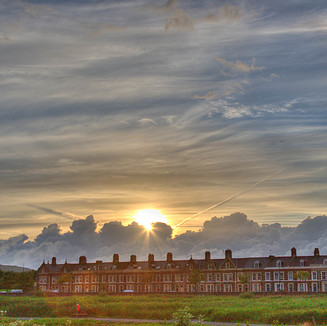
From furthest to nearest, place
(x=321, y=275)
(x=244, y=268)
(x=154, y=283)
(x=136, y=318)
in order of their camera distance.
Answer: (x=154, y=283), (x=244, y=268), (x=321, y=275), (x=136, y=318)

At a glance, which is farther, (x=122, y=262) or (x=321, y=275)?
(x=122, y=262)

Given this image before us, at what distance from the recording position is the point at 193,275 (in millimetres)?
118750

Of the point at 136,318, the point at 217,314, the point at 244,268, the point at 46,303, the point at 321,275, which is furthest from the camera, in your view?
the point at 244,268

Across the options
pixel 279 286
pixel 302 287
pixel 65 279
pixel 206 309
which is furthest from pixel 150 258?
pixel 206 309

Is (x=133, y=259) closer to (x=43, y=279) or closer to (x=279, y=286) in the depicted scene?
(x=43, y=279)

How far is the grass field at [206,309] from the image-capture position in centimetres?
5088

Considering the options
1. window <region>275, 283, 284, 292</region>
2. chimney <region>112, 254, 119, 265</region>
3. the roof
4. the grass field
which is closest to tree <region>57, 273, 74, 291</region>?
the roof

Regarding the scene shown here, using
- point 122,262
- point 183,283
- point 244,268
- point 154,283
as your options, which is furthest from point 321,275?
point 122,262

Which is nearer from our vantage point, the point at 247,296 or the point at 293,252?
the point at 247,296

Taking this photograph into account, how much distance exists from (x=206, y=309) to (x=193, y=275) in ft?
A: 194

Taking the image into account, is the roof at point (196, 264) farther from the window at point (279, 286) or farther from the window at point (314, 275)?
the window at point (279, 286)

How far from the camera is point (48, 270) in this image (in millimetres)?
149625

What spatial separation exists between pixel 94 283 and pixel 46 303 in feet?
208

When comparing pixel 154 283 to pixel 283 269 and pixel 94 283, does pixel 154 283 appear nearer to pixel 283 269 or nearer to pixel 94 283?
pixel 94 283
